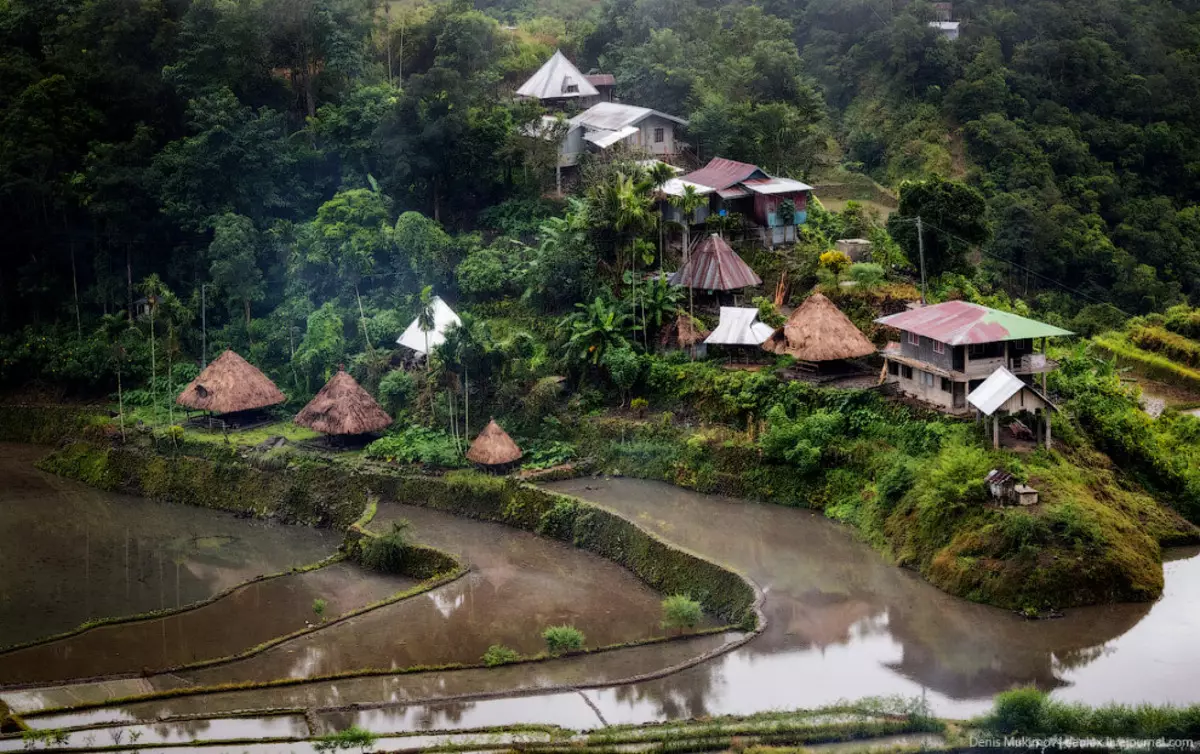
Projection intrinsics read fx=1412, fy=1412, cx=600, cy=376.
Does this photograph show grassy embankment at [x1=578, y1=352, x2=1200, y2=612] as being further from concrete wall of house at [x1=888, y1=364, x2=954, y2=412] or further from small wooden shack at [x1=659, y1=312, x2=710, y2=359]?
small wooden shack at [x1=659, y1=312, x2=710, y2=359]

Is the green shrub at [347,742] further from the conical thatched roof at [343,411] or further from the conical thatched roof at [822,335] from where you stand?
the conical thatched roof at [822,335]

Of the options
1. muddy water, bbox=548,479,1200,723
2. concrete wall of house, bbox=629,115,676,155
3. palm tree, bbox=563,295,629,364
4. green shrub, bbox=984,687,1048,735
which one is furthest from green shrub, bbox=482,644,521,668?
concrete wall of house, bbox=629,115,676,155

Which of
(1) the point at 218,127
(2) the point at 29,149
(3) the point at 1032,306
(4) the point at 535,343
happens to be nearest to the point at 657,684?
(4) the point at 535,343

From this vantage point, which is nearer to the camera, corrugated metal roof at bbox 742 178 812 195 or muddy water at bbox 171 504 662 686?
muddy water at bbox 171 504 662 686

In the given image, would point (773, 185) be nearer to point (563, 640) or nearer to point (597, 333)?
point (597, 333)

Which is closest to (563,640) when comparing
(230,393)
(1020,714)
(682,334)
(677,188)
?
(1020,714)

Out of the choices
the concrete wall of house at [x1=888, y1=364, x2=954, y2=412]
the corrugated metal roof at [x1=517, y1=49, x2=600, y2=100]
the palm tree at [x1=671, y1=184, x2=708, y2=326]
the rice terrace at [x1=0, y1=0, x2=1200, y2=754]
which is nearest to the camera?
the rice terrace at [x1=0, y1=0, x2=1200, y2=754]
